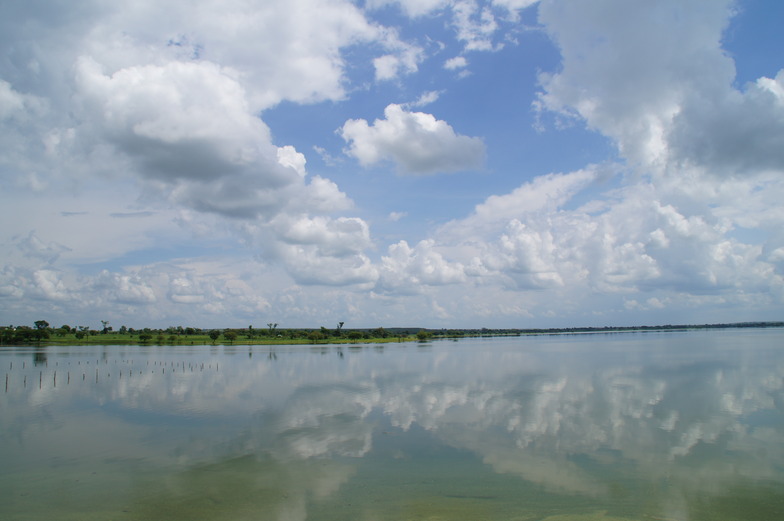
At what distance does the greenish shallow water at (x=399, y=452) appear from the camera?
1361 centimetres

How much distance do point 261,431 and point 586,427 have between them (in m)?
15.8

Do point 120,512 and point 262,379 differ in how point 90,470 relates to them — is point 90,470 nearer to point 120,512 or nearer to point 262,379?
point 120,512

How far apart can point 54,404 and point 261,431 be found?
18.6 meters

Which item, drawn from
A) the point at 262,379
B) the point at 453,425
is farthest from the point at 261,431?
the point at 262,379

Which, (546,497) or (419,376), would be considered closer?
(546,497)

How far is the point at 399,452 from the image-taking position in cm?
1903

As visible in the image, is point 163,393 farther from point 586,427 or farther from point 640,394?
point 640,394

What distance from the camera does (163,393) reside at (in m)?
36.9

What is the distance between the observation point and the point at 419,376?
154 ft

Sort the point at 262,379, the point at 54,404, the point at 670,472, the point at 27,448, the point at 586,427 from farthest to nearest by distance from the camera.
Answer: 1. the point at 262,379
2. the point at 54,404
3. the point at 586,427
4. the point at 27,448
5. the point at 670,472

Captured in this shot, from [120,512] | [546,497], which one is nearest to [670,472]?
[546,497]

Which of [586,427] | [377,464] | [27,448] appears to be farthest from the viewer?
[586,427]

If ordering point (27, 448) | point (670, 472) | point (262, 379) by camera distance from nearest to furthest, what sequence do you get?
point (670, 472) < point (27, 448) < point (262, 379)

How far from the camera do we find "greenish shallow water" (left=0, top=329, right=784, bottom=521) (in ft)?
44.7
